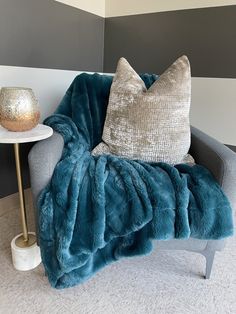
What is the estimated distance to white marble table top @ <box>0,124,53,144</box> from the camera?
3.37 feet

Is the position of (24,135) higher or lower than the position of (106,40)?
lower

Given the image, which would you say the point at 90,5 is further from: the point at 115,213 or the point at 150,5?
the point at 115,213

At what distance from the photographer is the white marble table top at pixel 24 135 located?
103 centimetres

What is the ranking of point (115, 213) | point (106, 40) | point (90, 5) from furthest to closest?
1. point (106, 40)
2. point (90, 5)
3. point (115, 213)

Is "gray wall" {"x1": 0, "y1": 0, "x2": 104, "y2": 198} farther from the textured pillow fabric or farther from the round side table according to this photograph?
the textured pillow fabric

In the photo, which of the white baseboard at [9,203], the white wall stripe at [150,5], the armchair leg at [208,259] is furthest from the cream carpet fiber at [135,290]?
the white wall stripe at [150,5]

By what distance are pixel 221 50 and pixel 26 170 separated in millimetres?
1466

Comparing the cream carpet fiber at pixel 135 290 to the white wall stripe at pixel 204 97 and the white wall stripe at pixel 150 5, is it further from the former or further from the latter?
the white wall stripe at pixel 150 5

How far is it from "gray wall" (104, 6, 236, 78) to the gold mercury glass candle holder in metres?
1.12

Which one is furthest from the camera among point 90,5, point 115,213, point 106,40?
point 106,40

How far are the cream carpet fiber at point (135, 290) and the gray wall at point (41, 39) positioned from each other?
1.84ft

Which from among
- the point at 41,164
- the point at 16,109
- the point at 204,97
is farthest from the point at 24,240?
the point at 204,97

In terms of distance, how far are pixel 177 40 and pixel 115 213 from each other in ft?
4.45

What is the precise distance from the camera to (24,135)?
108 cm
